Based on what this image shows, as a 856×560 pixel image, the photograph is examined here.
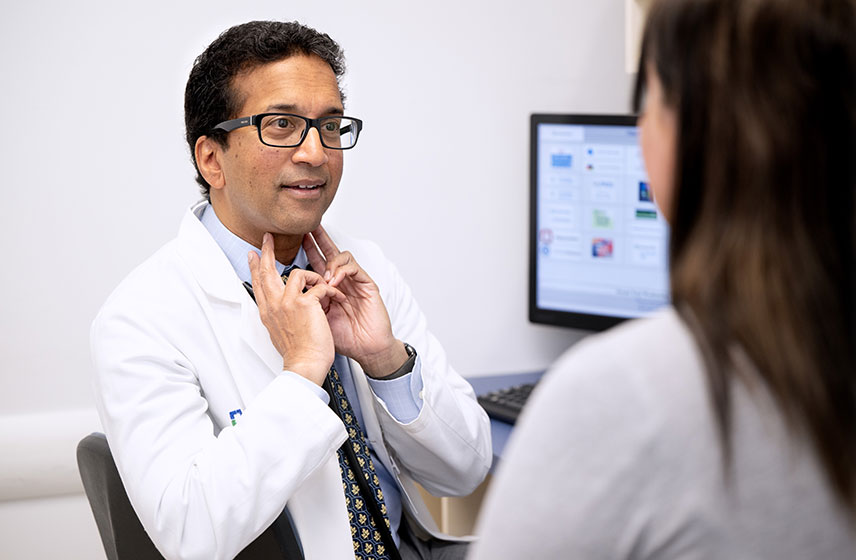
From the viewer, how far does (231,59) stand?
57.1 inches

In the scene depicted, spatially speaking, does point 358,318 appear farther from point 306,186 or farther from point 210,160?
point 210,160

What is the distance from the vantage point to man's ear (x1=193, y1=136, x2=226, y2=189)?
4.90 ft

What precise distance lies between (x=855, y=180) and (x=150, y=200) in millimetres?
1640

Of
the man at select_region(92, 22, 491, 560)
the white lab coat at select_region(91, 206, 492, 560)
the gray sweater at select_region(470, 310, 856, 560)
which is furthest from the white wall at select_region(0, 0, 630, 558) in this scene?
the gray sweater at select_region(470, 310, 856, 560)

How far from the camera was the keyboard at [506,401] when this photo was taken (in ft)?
6.24

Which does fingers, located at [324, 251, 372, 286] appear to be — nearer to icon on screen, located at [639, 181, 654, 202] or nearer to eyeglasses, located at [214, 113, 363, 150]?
eyeglasses, located at [214, 113, 363, 150]

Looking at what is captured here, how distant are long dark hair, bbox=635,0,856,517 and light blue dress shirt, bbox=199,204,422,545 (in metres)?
0.92

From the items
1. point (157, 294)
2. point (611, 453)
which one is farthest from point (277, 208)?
point (611, 453)

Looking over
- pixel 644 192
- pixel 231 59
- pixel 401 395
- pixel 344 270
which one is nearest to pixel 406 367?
pixel 401 395

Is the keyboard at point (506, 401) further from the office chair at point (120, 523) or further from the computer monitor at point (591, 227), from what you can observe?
the office chair at point (120, 523)

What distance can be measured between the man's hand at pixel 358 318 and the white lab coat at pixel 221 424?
0.07 m

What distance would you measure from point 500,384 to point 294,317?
38.6 inches

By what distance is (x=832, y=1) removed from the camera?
580 millimetres

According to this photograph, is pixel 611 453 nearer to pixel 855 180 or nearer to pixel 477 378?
pixel 855 180
